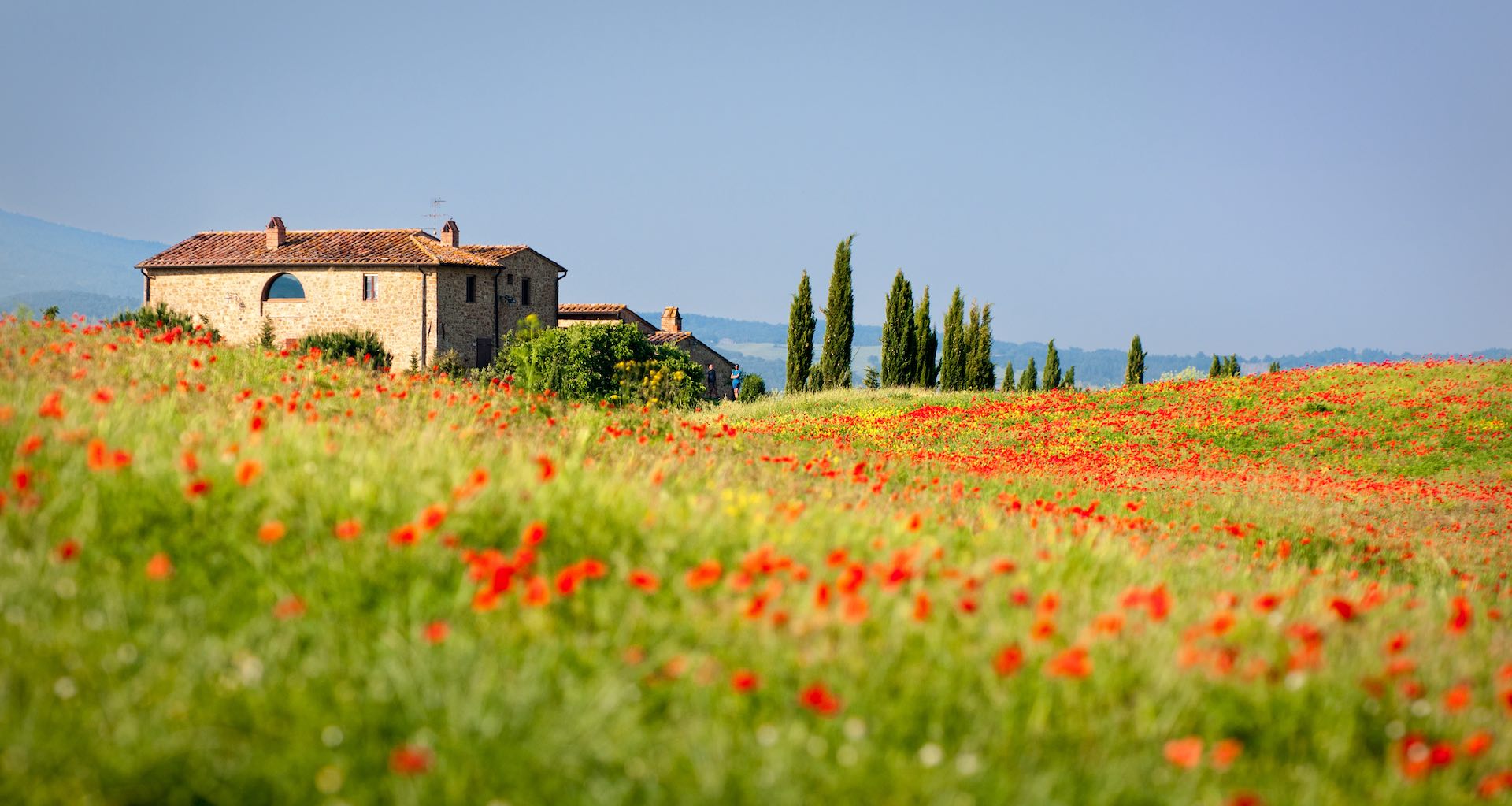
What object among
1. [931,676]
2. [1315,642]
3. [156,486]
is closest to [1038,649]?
[931,676]

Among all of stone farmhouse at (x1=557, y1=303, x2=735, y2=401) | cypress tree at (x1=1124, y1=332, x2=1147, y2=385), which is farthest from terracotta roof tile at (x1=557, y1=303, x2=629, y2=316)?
cypress tree at (x1=1124, y1=332, x2=1147, y2=385)

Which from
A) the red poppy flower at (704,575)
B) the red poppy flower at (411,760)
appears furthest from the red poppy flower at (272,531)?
the red poppy flower at (704,575)

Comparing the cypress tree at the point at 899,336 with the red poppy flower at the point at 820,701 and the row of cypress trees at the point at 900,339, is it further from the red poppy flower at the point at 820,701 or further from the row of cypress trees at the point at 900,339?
the red poppy flower at the point at 820,701

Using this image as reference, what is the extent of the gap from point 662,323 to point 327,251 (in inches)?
797

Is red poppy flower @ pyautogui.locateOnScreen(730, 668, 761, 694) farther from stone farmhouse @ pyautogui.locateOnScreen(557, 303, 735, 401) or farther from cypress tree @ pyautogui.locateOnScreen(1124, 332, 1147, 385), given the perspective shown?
cypress tree @ pyautogui.locateOnScreen(1124, 332, 1147, 385)

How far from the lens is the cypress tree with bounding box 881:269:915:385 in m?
51.0

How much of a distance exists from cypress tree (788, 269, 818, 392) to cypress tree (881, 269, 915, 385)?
3601mm

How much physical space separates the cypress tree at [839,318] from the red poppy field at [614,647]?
4063cm

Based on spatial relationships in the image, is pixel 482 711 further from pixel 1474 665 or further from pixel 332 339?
pixel 332 339

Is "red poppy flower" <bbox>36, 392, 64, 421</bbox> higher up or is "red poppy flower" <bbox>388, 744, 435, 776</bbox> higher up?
"red poppy flower" <bbox>36, 392, 64, 421</bbox>

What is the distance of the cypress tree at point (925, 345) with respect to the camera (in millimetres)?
53125

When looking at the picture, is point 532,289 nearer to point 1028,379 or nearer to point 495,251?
point 495,251

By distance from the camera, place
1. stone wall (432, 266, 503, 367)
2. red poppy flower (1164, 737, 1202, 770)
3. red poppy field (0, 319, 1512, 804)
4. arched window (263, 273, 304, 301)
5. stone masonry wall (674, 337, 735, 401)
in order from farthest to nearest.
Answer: stone masonry wall (674, 337, 735, 401), arched window (263, 273, 304, 301), stone wall (432, 266, 503, 367), red poppy flower (1164, 737, 1202, 770), red poppy field (0, 319, 1512, 804)

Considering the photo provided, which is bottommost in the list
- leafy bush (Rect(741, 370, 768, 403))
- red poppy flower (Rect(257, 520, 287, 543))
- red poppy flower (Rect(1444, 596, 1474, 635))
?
red poppy flower (Rect(1444, 596, 1474, 635))
